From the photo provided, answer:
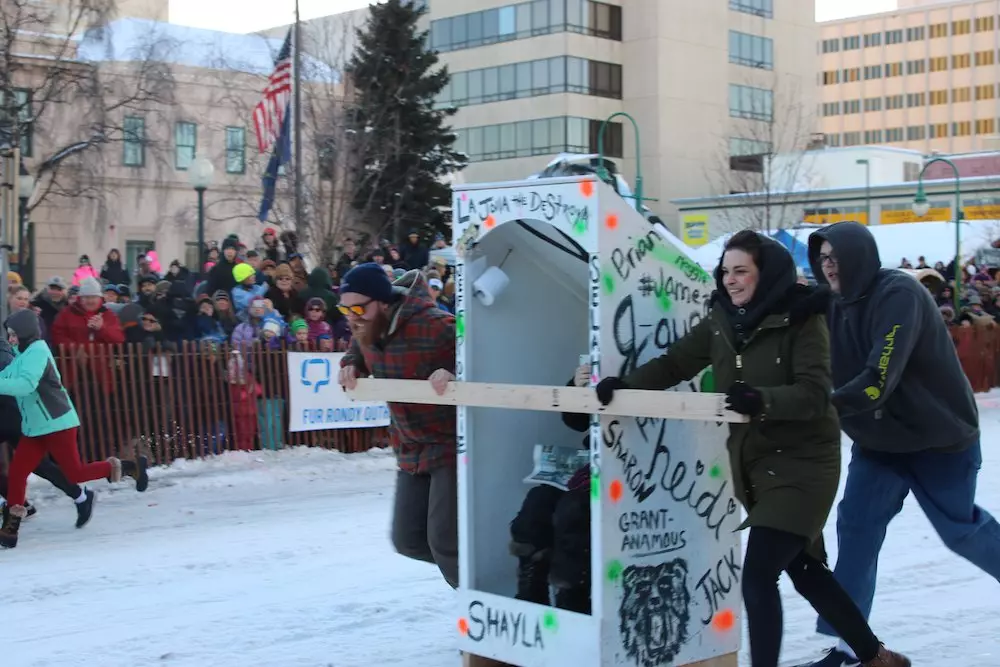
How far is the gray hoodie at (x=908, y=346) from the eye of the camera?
479 cm

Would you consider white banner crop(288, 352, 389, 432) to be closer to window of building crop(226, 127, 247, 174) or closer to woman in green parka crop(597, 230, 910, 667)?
woman in green parka crop(597, 230, 910, 667)

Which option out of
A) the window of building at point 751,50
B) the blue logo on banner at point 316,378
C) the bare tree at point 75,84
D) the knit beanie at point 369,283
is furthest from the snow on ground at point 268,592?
the window of building at point 751,50

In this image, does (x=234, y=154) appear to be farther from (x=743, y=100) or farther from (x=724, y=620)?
(x=724, y=620)

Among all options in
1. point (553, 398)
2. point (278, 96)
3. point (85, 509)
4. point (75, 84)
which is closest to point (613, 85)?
point (75, 84)

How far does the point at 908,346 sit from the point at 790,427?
2.10 feet

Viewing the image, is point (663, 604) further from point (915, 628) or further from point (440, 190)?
point (440, 190)

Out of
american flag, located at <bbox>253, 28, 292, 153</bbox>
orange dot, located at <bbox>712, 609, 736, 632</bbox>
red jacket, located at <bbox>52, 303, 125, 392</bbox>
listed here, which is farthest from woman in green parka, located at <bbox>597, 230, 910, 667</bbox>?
american flag, located at <bbox>253, 28, 292, 153</bbox>

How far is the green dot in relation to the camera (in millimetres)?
4590

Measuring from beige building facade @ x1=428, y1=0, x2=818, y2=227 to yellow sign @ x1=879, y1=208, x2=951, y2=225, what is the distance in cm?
614

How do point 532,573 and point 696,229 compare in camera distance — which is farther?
point 696,229

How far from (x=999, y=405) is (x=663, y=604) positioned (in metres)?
16.3

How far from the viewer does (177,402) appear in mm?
11578

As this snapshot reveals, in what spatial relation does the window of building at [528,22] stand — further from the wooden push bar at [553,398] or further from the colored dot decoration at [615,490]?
the colored dot decoration at [615,490]

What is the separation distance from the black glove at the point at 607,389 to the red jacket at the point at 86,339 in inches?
295
